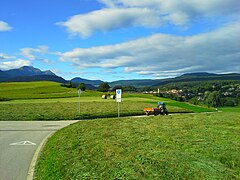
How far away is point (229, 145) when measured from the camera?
9.84 metres

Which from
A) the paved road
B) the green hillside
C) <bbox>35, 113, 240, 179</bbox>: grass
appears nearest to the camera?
<bbox>35, 113, 240, 179</bbox>: grass

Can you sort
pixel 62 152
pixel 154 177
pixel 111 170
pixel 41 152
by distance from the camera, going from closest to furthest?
pixel 154 177
pixel 111 170
pixel 62 152
pixel 41 152

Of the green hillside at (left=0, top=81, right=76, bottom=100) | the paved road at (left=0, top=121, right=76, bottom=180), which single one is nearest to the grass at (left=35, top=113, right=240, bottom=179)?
the paved road at (left=0, top=121, right=76, bottom=180)

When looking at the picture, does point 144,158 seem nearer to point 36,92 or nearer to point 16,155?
point 16,155

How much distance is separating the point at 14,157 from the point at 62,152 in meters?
1.84

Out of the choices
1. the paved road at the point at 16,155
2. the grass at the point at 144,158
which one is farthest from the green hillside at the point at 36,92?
the grass at the point at 144,158

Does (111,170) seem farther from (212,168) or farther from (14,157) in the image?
(14,157)

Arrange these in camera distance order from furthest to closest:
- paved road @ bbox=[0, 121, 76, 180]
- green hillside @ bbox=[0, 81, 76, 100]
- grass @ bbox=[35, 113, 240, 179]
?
green hillside @ bbox=[0, 81, 76, 100] → paved road @ bbox=[0, 121, 76, 180] → grass @ bbox=[35, 113, 240, 179]

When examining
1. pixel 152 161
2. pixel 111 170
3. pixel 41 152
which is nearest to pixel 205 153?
pixel 152 161

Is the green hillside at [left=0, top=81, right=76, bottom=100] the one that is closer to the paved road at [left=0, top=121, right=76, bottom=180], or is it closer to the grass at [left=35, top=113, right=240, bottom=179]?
the paved road at [left=0, top=121, right=76, bottom=180]

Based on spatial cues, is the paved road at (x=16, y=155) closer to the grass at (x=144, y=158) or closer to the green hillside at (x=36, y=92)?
the grass at (x=144, y=158)

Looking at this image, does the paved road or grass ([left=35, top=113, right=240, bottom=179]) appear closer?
grass ([left=35, top=113, right=240, bottom=179])

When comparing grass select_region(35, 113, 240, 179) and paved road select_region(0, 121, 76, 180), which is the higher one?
grass select_region(35, 113, 240, 179)

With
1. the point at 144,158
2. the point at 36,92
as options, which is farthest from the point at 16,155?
the point at 36,92
